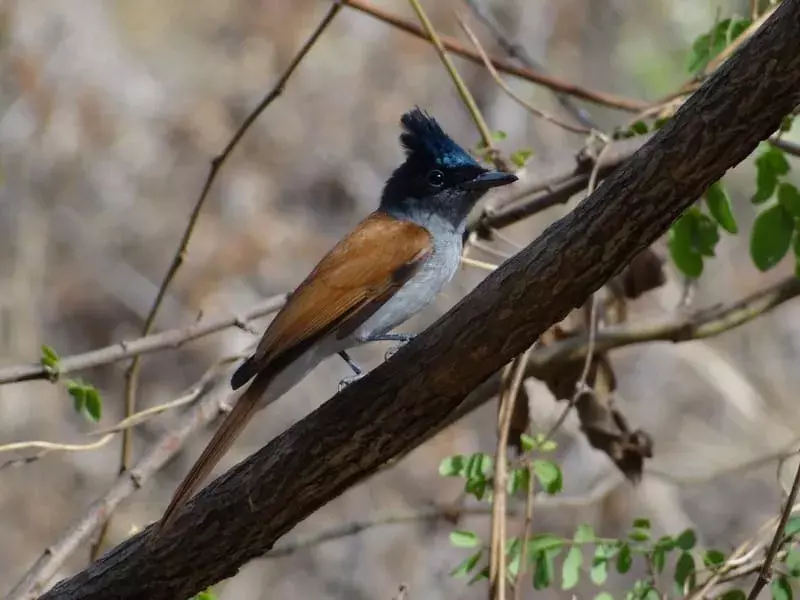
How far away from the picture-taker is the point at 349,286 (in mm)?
2805

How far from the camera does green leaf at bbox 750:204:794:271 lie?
311cm

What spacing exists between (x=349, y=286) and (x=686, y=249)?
100cm

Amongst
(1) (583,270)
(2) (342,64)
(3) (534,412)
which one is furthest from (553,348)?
(2) (342,64)

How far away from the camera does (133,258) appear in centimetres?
866

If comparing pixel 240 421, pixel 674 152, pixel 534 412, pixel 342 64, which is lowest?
pixel 674 152

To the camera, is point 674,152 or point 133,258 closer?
point 674,152

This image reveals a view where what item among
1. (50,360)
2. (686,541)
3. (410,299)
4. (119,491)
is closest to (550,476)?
(686,541)

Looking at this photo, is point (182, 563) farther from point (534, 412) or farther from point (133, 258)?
point (133, 258)

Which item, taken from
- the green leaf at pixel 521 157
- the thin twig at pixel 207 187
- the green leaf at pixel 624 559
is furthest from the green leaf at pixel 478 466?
the thin twig at pixel 207 187

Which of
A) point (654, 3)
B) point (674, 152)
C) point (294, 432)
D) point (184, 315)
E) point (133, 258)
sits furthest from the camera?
point (654, 3)

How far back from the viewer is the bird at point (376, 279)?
8.68 feet

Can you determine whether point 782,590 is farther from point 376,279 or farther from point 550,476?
point 376,279

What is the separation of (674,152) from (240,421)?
1149mm

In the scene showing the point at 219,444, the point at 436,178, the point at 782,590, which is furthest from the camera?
the point at 436,178
